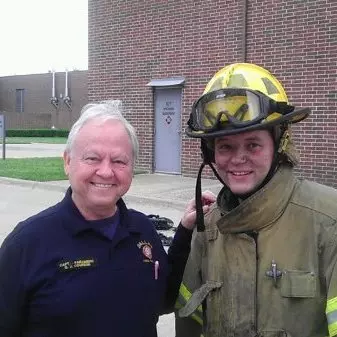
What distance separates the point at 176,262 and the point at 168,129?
11.1 metres

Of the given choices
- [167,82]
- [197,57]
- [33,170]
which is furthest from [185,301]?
[33,170]

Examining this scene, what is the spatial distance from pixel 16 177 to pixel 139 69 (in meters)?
3.88

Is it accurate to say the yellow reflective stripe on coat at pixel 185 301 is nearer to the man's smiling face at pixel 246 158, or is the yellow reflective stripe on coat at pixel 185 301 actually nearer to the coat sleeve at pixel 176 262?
the coat sleeve at pixel 176 262

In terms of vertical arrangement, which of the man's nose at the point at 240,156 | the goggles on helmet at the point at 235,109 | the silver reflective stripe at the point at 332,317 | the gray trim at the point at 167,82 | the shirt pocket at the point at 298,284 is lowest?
the silver reflective stripe at the point at 332,317

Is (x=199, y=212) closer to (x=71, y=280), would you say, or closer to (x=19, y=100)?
Answer: (x=71, y=280)

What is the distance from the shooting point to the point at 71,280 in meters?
1.88

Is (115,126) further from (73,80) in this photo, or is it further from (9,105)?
(9,105)

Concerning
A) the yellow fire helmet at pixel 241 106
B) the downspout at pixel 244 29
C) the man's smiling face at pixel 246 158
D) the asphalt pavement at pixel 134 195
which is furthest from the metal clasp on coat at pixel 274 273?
the downspout at pixel 244 29

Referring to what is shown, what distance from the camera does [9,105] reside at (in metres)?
56.9

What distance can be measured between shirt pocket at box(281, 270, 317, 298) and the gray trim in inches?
436

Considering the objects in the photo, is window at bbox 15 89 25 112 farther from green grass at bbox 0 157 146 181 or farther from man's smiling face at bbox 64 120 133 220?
man's smiling face at bbox 64 120 133 220

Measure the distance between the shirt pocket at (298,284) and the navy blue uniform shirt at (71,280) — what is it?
515 mm

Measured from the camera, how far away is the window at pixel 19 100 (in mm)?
56169

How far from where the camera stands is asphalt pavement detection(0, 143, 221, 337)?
9087mm
